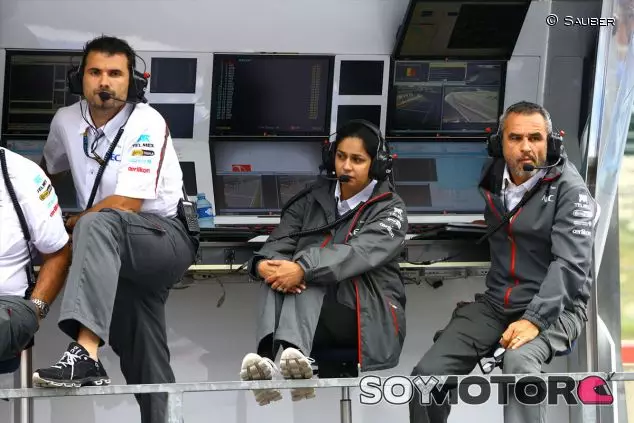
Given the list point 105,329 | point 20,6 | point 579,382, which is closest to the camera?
point 105,329

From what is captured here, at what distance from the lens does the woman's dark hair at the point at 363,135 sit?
4.74m

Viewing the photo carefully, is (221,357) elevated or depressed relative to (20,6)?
depressed

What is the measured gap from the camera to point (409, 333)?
5.75 m

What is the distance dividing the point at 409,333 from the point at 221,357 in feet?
2.75

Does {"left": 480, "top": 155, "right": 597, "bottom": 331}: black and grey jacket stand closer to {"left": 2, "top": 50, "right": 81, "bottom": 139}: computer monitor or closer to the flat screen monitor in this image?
the flat screen monitor

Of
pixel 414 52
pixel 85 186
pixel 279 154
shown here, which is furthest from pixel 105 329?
pixel 414 52

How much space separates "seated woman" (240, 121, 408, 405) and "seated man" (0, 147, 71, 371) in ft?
2.32

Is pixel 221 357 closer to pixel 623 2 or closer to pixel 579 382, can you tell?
pixel 579 382

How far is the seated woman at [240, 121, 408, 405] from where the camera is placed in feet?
14.2

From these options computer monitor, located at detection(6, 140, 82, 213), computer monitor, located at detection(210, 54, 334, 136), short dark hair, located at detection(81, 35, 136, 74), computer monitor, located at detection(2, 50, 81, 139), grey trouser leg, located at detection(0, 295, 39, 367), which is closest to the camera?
grey trouser leg, located at detection(0, 295, 39, 367)

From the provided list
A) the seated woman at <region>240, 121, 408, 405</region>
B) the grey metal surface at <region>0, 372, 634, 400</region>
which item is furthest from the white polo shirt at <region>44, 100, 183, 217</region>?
the grey metal surface at <region>0, 372, 634, 400</region>

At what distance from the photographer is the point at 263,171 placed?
19.0 feet

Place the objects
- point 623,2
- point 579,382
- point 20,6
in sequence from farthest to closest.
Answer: point 20,6 → point 623,2 → point 579,382

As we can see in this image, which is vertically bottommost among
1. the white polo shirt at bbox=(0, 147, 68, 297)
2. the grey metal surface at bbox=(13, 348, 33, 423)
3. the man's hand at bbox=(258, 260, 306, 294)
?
the grey metal surface at bbox=(13, 348, 33, 423)
